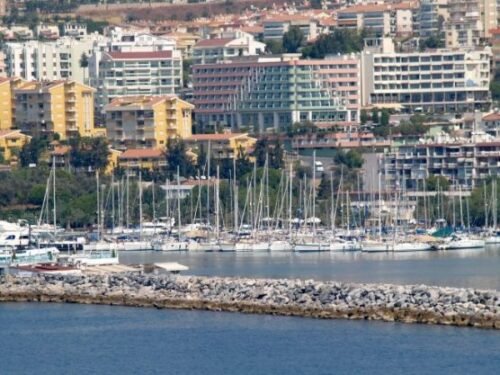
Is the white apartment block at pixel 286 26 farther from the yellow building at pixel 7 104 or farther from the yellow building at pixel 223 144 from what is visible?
the yellow building at pixel 223 144

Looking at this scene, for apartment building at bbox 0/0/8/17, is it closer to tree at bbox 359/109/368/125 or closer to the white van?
tree at bbox 359/109/368/125

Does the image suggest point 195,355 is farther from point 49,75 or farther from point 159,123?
point 49,75

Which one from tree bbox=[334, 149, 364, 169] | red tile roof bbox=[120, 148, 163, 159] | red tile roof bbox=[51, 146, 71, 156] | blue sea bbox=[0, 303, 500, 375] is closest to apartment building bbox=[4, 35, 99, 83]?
red tile roof bbox=[51, 146, 71, 156]

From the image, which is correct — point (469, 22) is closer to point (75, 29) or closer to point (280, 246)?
point (75, 29)

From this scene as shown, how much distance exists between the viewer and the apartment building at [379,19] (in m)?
100

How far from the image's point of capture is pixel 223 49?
9388 centimetres

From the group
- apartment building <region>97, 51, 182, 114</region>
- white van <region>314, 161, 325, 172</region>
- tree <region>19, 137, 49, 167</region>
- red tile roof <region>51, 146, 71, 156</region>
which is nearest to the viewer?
white van <region>314, 161, 325, 172</region>

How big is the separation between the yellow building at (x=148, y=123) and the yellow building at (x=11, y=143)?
10.4ft

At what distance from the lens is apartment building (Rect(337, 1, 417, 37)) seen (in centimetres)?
10044

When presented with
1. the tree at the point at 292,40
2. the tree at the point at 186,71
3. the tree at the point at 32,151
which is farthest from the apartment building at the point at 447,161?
the tree at the point at 186,71

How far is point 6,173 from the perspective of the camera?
7831 centimetres

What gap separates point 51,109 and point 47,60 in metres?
10.3

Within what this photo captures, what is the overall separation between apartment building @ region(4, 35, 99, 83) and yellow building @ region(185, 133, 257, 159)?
1387 centimetres

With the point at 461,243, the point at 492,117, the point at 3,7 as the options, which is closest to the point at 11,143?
the point at 492,117
